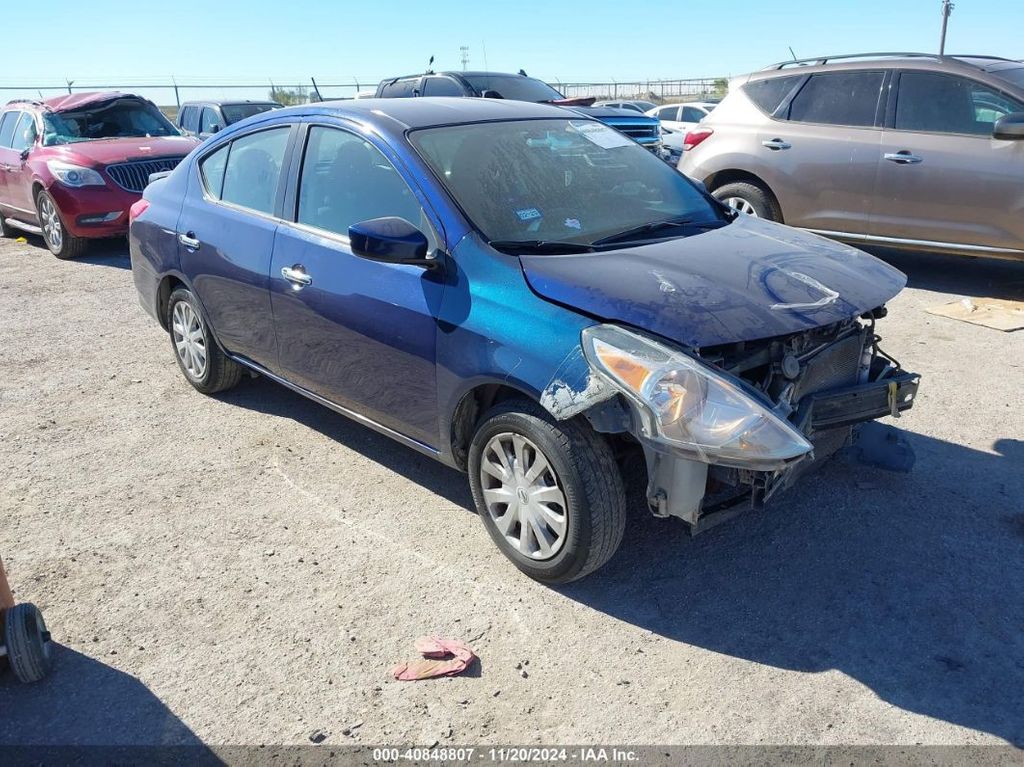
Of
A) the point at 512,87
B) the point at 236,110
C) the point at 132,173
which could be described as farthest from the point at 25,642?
the point at 236,110

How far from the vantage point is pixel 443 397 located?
3.67 m

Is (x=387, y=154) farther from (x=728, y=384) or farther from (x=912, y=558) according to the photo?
(x=912, y=558)

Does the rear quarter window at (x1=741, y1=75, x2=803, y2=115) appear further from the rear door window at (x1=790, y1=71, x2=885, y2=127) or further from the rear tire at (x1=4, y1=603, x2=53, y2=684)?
the rear tire at (x1=4, y1=603, x2=53, y2=684)

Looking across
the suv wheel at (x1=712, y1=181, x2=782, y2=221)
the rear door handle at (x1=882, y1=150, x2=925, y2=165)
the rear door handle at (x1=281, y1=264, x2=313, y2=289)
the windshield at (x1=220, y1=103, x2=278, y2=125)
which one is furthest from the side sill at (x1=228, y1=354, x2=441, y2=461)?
the windshield at (x1=220, y1=103, x2=278, y2=125)

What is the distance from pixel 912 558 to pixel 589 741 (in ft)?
5.69

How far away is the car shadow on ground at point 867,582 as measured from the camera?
9.82 ft

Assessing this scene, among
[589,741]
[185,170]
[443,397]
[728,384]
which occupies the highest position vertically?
[185,170]

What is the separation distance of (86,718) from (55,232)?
9.07 metres

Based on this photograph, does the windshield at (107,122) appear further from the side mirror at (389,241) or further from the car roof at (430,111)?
the side mirror at (389,241)

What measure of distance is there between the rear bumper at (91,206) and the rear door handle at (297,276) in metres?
6.60

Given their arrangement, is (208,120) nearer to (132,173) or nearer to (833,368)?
(132,173)

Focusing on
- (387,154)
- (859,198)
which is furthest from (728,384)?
(859,198)

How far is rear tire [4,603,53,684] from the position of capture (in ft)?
9.71

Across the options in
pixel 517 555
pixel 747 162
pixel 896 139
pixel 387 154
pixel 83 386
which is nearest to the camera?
pixel 517 555
